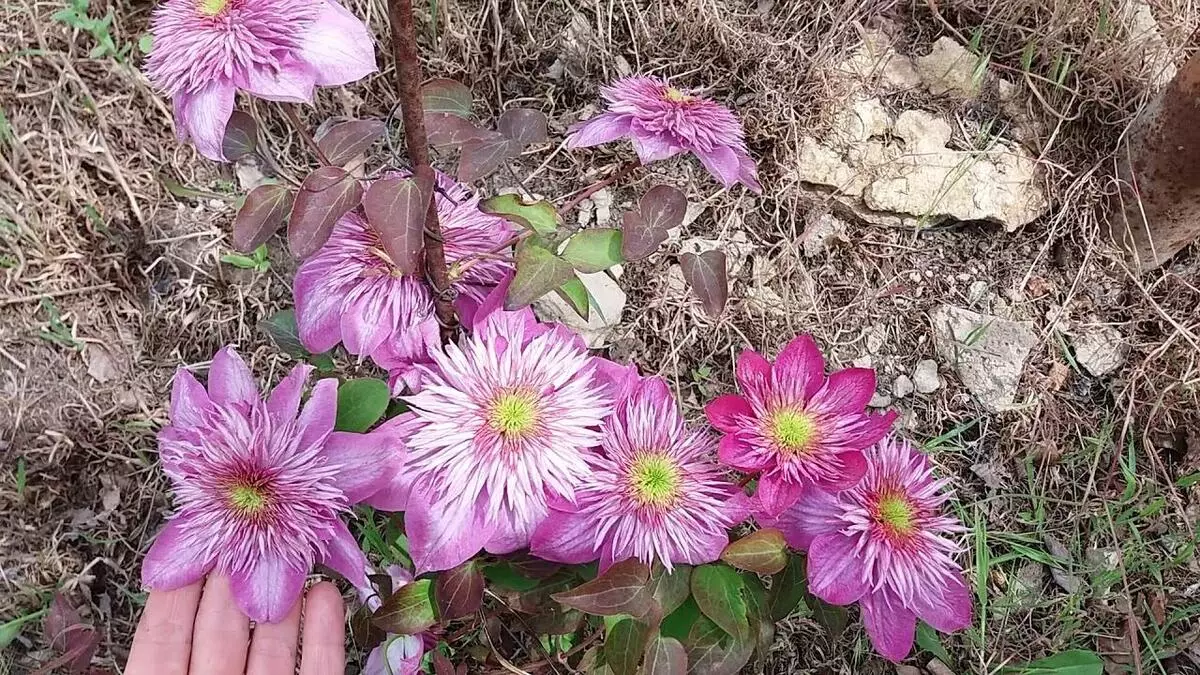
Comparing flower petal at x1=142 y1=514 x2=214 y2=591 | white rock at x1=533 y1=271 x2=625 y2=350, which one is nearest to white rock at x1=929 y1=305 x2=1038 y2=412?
white rock at x1=533 y1=271 x2=625 y2=350

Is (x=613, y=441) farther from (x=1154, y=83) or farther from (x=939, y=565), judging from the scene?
(x=1154, y=83)

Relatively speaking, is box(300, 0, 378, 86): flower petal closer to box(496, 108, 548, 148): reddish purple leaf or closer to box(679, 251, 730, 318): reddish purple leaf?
box(496, 108, 548, 148): reddish purple leaf

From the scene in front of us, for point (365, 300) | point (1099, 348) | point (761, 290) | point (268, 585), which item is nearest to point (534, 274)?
point (365, 300)

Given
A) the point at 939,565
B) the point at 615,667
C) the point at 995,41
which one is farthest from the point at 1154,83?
the point at 615,667

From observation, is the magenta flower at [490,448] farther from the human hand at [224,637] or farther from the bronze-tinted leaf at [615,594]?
the human hand at [224,637]

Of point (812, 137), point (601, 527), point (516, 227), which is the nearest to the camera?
point (601, 527)
